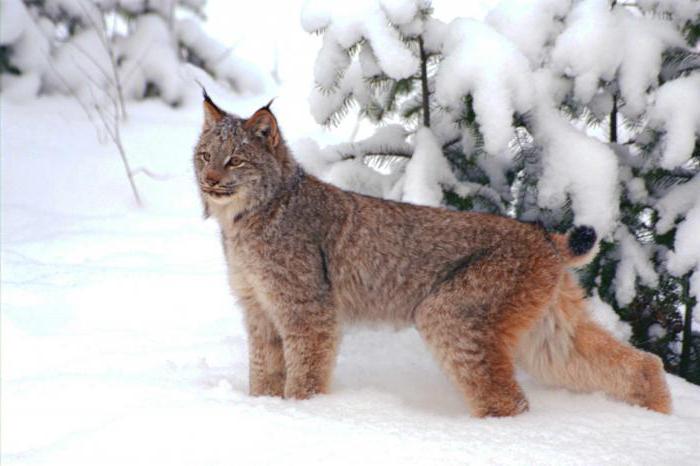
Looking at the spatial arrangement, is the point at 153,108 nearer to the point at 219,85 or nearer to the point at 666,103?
the point at 219,85

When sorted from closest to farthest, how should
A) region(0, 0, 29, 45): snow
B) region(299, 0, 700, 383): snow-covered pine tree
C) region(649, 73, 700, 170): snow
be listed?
region(649, 73, 700, 170): snow, region(299, 0, 700, 383): snow-covered pine tree, region(0, 0, 29, 45): snow

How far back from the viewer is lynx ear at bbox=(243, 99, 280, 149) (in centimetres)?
421

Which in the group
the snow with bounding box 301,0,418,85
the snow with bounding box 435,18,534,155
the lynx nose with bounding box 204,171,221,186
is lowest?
the lynx nose with bounding box 204,171,221,186

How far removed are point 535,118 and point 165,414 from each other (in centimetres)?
256

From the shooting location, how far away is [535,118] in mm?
4742

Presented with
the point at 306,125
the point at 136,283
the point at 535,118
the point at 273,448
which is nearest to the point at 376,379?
the point at 273,448

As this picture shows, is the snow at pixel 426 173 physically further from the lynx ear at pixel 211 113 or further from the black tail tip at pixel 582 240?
the lynx ear at pixel 211 113

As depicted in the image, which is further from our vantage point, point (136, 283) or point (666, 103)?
point (136, 283)

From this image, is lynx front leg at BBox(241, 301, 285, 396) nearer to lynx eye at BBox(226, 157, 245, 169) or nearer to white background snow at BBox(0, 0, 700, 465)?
white background snow at BBox(0, 0, 700, 465)

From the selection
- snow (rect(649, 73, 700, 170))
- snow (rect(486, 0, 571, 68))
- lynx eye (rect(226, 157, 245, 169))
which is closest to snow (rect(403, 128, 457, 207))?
snow (rect(486, 0, 571, 68))

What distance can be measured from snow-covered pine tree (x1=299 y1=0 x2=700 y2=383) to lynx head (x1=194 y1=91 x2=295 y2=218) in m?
0.82

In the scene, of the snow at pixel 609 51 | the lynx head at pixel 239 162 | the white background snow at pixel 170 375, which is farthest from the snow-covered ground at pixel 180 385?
the snow at pixel 609 51

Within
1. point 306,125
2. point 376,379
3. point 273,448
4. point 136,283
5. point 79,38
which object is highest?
point 79,38

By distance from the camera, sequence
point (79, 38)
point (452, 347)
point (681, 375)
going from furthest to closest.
A: point (79, 38) < point (681, 375) < point (452, 347)
